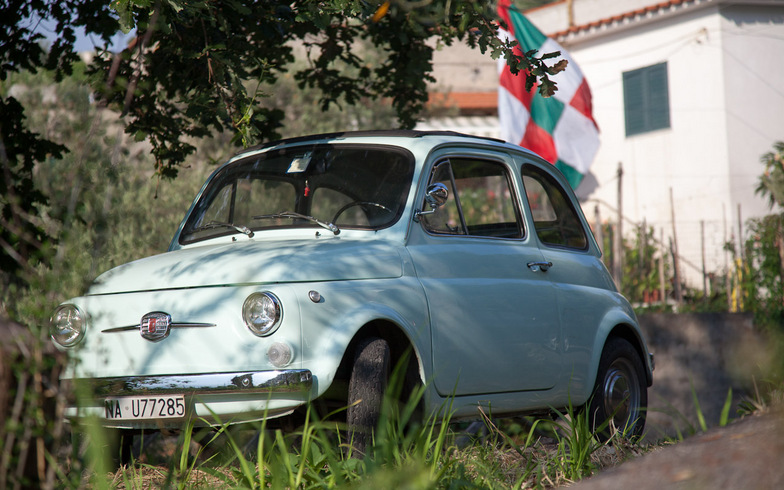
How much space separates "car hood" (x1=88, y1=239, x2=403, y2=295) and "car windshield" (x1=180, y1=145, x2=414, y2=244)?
35 centimetres

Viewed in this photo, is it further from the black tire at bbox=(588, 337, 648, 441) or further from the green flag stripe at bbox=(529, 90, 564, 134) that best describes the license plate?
the green flag stripe at bbox=(529, 90, 564, 134)

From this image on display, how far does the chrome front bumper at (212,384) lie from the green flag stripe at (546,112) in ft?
31.4

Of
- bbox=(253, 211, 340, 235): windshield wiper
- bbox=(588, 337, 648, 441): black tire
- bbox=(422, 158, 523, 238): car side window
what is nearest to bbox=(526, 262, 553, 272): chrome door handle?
bbox=(422, 158, 523, 238): car side window

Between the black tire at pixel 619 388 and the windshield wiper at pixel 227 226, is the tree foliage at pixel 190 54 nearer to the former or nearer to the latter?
the windshield wiper at pixel 227 226

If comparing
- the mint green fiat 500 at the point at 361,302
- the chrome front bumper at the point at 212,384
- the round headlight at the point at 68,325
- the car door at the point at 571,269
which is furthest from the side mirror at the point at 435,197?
the round headlight at the point at 68,325

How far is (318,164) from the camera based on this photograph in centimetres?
528

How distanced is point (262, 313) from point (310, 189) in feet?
5.20

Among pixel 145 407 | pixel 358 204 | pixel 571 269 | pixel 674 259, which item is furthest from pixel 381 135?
pixel 674 259

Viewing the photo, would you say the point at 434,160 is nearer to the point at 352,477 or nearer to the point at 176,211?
the point at 352,477

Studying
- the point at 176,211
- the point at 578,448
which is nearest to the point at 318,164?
the point at 578,448

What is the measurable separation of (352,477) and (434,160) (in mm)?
2181

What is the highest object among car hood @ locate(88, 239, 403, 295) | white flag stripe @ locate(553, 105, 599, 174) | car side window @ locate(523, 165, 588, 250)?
white flag stripe @ locate(553, 105, 599, 174)

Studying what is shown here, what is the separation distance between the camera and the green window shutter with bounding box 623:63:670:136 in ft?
56.7

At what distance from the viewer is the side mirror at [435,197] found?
4.77 metres
